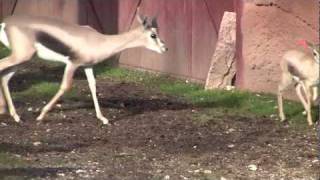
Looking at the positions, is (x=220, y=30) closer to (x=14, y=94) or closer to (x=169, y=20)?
(x=169, y=20)

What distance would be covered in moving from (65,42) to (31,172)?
2.41 meters

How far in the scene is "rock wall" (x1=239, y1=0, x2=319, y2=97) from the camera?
10.9 metres

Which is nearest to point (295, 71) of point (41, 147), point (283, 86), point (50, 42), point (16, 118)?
point (283, 86)

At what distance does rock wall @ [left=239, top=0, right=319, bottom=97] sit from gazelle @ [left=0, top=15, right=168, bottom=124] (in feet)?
7.59

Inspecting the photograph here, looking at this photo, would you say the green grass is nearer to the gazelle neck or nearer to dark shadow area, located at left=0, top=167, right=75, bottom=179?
the gazelle neck

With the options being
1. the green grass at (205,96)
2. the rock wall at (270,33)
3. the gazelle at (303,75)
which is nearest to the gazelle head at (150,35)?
the green grass at (205,96)

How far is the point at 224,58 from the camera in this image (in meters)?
12.0

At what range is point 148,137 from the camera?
28.9 feet

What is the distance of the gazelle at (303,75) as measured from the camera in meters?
9.25

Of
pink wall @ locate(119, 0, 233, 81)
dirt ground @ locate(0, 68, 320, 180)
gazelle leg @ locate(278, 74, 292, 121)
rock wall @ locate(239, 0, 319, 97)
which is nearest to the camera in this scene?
dirt ground @ locate(0, 68, 320, 180)

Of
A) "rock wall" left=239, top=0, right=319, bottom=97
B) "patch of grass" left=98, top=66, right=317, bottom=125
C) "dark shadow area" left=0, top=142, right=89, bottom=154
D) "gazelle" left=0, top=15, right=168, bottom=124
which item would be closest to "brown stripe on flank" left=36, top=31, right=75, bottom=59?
"gazelle" left=0, top=15, right=168, bottom=124

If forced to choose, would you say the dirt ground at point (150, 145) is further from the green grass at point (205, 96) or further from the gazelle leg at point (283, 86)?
the green grass at point (205, 96)

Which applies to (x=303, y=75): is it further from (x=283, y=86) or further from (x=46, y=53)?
(x=46, y=53)

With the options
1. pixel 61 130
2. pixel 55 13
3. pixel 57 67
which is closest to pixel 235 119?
pixel 61 130
